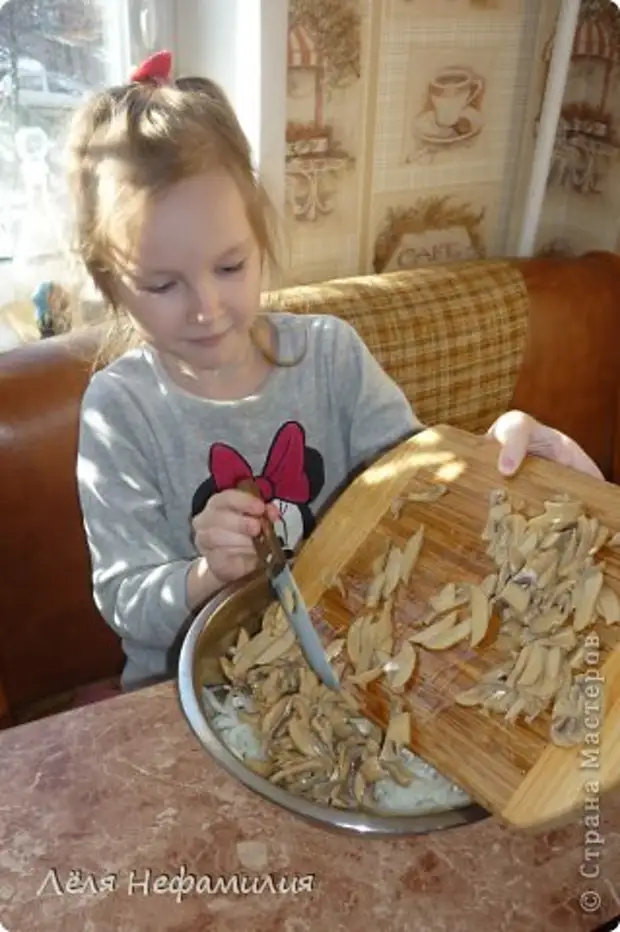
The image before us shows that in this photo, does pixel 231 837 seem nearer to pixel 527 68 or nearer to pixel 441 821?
pixel 441 821

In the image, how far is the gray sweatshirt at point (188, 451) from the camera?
36.3 inches

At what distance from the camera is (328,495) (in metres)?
1.09

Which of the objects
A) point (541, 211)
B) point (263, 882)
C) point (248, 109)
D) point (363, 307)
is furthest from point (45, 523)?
point (541, 211)

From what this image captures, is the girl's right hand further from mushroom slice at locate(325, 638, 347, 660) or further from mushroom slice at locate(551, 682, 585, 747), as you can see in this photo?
mushroom slice at locate(551, 682, 585, 747)

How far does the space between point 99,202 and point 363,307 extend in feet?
2.01

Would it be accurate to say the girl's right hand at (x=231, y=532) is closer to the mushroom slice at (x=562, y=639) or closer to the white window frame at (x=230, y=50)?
the mushroom slice at (x=562, y=639)

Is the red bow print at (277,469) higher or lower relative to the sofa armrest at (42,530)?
higher

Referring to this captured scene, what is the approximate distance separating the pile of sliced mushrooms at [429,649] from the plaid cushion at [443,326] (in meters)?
0.73

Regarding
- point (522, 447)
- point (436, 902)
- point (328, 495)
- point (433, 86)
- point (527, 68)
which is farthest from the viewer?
point (527, 68)

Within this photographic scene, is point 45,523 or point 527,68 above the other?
point 527,68

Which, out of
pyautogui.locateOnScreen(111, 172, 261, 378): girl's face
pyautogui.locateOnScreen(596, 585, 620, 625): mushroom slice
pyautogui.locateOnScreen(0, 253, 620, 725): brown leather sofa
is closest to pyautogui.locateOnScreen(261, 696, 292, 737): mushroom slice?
pyautogui.locateOnScreen(596, 585, 620, 625): mushroom slice

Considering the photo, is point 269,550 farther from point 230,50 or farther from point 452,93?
point 452,93

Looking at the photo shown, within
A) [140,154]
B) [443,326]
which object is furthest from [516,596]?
[443,326]

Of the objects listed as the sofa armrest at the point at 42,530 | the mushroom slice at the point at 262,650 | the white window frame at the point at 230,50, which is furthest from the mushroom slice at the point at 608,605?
the white window frame at the point at 230,50
